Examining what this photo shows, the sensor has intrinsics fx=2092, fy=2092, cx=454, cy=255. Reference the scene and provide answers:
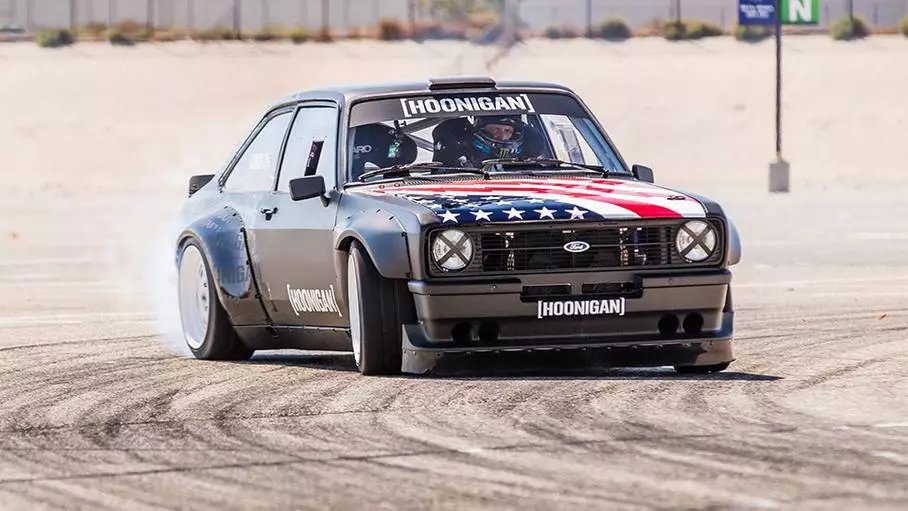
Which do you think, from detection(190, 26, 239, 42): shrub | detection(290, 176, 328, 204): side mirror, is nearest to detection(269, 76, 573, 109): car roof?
detection(290, 176, 328, 204): side mirror

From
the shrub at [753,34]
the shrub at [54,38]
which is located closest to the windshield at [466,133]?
the shrub at [753,34]

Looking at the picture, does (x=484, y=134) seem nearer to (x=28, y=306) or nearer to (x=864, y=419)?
(x=864, y=419)

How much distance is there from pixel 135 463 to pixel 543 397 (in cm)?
230

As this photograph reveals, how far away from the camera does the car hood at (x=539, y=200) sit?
9.68m

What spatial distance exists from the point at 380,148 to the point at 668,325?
195cm

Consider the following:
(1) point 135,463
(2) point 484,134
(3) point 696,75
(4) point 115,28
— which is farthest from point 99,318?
(4) point 115,28

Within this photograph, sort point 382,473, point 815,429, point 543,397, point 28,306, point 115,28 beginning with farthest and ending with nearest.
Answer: point 115,28, point 28,306, point 543,397, point 815,429, point 382,473

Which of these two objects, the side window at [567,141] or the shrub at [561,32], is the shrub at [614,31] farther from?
the side window at [567,141]

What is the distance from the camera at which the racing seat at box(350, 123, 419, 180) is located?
35.7ft

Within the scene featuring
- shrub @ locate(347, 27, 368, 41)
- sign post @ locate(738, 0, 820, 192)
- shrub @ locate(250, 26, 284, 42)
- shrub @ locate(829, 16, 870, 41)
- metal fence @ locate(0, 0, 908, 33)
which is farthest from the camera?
metal fence @ locate(0, 0, 908, 33)

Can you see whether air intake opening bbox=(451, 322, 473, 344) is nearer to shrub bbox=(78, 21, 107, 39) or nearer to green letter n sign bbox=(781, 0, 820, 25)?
green letter n sign bbox=(781, 0, 820, 25)

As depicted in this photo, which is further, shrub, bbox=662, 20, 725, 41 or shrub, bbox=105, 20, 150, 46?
shrub, bbox=105, 20, 150, 46

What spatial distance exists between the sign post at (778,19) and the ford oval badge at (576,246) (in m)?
36.6

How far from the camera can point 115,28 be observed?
81.9m
